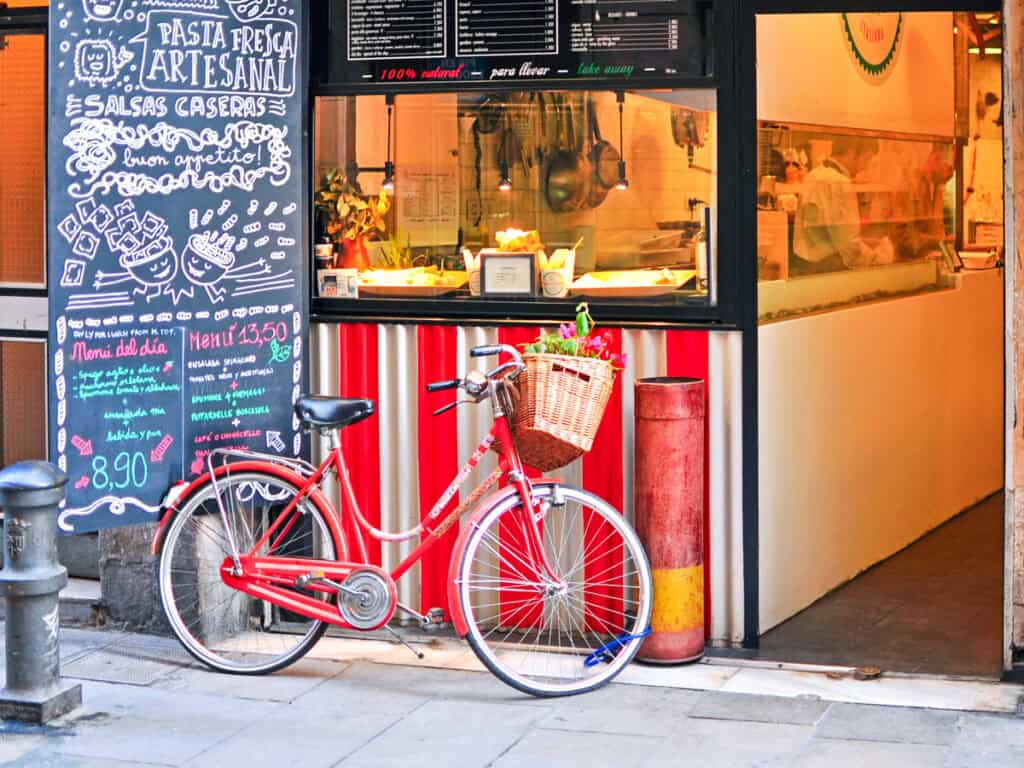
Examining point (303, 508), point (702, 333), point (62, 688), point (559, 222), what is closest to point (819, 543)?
point (702, 333)

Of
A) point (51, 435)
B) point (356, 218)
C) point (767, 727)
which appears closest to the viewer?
point (767, 727)

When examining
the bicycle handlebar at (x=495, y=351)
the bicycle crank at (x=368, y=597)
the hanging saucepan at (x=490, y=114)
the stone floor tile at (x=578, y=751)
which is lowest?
the stone floor tile at (x=578, y=751)

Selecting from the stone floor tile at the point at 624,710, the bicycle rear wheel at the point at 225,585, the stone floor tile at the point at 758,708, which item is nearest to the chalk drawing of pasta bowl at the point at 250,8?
the bicycle rear wheel at the point at 225,585

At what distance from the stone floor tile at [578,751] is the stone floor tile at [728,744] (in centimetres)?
5

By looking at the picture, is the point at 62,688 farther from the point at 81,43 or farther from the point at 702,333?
the point at 702,333

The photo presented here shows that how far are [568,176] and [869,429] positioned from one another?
2284 millimetres

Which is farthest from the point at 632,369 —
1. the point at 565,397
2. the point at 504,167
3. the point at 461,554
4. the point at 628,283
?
the point at 461,554

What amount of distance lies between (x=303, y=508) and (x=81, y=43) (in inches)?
79.6

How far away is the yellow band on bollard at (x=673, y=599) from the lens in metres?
6.91

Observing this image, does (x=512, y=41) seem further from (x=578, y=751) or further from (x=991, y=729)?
(x=991, y=729)

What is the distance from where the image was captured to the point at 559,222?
7.51 metres

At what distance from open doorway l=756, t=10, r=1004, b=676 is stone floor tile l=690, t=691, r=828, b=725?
0.65m

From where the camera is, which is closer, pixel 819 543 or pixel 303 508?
pixel 303 508

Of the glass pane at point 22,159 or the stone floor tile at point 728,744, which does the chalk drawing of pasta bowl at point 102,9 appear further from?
the stone floor tile at point 728,744
